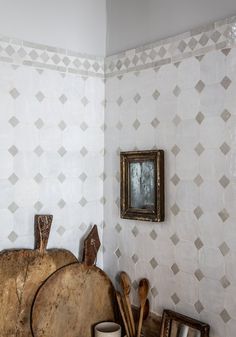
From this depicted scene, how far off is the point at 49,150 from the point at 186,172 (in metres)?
0.48

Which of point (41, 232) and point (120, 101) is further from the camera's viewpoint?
point (120, 101)

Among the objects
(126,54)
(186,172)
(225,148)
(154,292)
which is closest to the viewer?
(225,148)

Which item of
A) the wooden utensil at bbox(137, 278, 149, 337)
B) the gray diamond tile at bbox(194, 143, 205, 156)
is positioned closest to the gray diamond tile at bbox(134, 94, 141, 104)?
the gray diamond tile at bbox(194, 143, 205, 156)

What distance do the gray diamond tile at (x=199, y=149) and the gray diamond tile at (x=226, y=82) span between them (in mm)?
183

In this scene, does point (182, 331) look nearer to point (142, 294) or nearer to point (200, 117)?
point (142, 294)

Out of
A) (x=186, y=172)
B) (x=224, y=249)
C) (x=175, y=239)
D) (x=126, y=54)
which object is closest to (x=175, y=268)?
(x=175, y=239)

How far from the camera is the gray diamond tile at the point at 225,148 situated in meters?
1.17

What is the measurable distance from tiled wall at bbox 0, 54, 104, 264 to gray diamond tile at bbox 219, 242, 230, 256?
0.53 m

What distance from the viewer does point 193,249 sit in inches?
49.8

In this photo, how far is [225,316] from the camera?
1179mm

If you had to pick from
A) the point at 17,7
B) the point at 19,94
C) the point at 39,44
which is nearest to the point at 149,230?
the point at 19,94

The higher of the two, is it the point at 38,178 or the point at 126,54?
the point at 126,54

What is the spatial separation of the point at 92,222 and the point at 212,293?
53 cm

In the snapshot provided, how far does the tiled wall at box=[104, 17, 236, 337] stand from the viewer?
1181 millimetres
